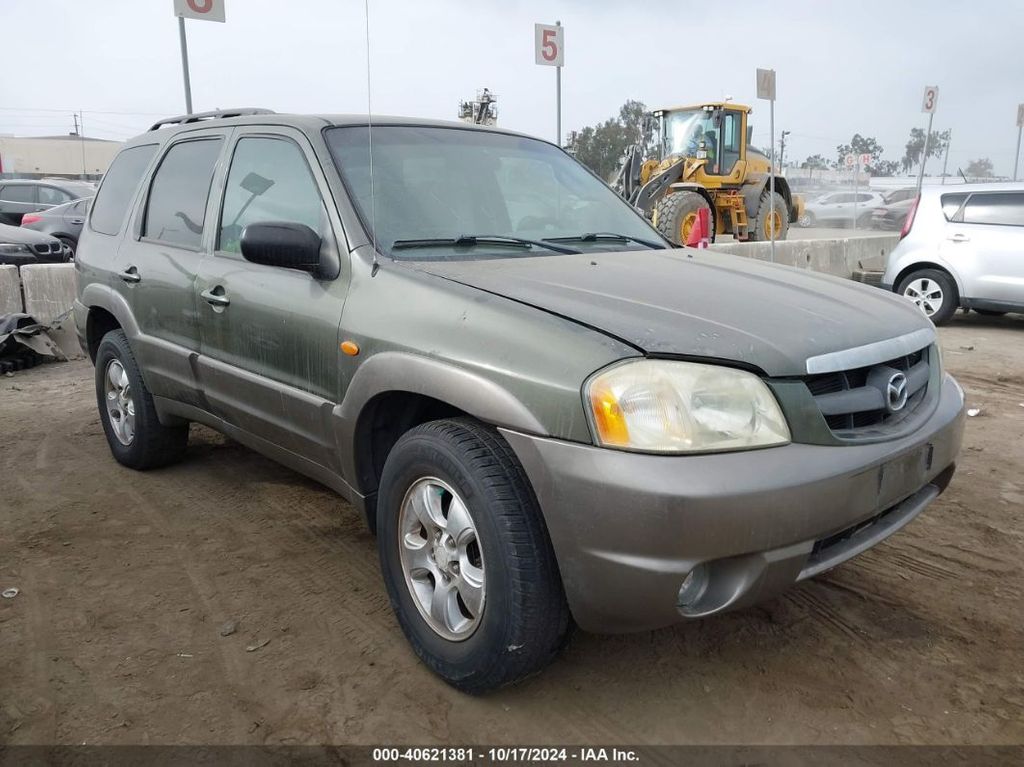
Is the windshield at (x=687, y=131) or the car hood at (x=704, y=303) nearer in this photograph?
the car hood at (x=704, y=303)

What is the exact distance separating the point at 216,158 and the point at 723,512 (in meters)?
2.85

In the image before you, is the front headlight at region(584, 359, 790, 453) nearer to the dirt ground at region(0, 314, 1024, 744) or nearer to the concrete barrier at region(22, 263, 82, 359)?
the dirt ground at region(0, 314, 1024, 744)

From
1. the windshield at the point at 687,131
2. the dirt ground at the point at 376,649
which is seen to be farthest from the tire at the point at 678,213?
the dirt ground at the point at 376,649

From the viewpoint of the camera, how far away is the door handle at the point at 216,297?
3400mm

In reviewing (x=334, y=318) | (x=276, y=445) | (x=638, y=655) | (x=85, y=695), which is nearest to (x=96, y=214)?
(x=276, y=445)

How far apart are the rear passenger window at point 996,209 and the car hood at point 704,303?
22.4ft

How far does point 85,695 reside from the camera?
2.55 metres

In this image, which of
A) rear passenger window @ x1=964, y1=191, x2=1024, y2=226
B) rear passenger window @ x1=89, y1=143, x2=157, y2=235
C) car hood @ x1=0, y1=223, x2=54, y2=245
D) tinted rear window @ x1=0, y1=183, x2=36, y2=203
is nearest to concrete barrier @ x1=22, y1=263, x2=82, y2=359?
car hood @ x1=0, y1=223, x2=54, y2=245

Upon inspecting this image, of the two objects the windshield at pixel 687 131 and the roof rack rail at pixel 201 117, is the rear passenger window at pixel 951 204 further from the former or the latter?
the roof rack rail at pixel 201 117

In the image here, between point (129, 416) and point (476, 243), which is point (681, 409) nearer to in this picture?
point (476, 243)

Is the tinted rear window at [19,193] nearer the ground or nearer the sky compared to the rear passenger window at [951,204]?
nearer the sky

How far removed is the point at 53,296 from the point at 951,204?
9.39 m

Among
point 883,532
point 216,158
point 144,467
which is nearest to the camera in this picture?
point 883,532

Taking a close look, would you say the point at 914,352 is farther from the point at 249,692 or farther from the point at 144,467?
the point at 144,467
